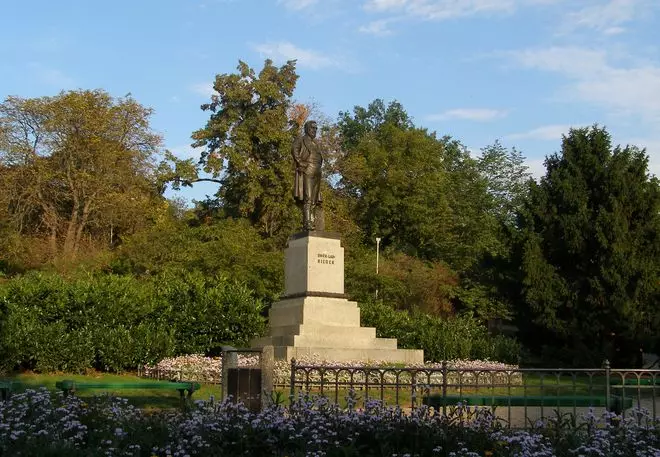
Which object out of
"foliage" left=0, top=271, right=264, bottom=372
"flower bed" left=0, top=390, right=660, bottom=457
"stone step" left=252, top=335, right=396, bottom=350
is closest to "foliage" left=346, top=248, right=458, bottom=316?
"foliage" left=0, top=271, right=264, bottom=372

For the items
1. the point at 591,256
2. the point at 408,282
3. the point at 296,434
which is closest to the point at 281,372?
the point at 296,434

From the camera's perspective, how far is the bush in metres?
24.8

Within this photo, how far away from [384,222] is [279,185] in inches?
449

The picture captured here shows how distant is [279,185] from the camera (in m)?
42.3

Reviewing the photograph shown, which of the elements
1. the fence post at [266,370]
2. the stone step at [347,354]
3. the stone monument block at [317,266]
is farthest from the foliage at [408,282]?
the fence post at [266,370]

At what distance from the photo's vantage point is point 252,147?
43.8 m

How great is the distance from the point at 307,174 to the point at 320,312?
12.2ft

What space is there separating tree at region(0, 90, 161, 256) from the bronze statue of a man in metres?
19.9

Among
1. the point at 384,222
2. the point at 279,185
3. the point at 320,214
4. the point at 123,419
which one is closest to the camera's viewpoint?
the point at 123,419

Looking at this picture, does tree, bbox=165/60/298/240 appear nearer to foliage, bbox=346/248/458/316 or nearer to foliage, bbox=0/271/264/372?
foliage, bbox=346/248/458/316

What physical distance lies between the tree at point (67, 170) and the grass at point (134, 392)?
21679 millimetres

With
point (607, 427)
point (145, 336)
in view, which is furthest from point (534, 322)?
point (607, 427)

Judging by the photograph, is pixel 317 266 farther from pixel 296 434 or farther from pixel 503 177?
pixel 503 177

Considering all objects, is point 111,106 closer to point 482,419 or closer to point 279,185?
point 279,185
